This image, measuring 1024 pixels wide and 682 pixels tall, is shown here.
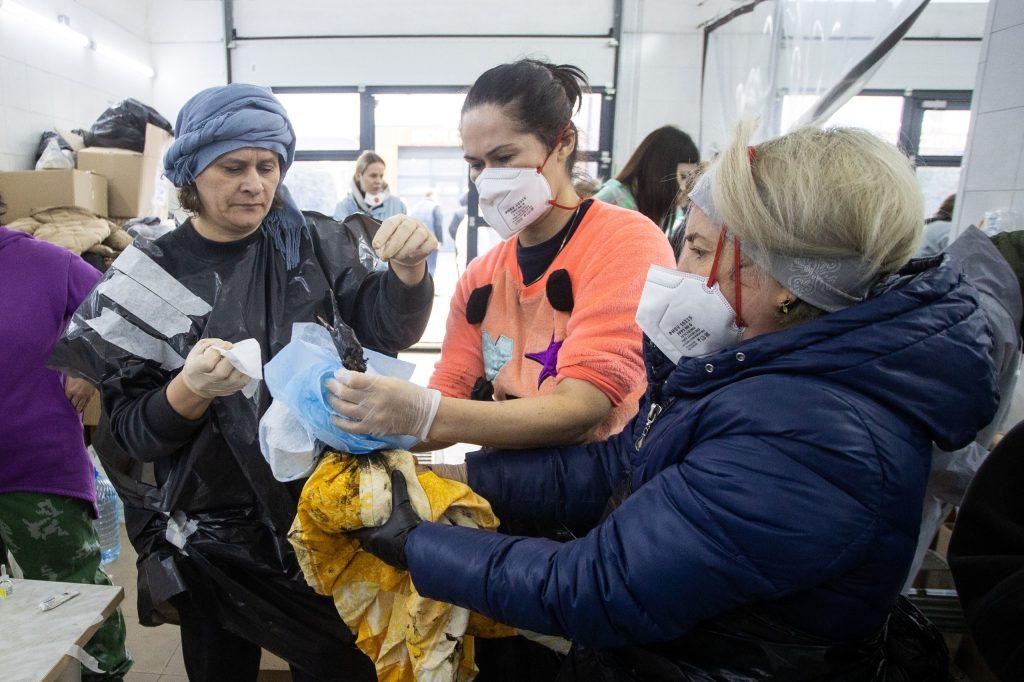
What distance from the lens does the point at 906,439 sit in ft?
2.14

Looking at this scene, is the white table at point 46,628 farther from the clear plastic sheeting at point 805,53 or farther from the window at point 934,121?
the window at point 934,121

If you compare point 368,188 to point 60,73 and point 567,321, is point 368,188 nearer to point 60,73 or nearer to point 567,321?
point 60,73

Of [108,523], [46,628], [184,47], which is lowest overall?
Answer: [108,523]

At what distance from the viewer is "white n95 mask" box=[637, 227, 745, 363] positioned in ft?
2.68

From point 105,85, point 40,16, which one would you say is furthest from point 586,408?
point 105,85

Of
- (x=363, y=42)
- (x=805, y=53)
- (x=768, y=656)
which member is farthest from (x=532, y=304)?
(x=363, y=42)

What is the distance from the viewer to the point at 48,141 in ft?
13.4

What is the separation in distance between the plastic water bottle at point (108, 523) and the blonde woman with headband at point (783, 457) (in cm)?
249

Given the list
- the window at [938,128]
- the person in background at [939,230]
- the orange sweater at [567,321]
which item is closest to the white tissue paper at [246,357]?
the orange sweater at [567,321]

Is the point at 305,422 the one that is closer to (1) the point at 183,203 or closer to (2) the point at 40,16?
(1) the point at 183,203

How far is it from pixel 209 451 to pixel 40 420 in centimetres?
72

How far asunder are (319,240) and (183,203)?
273mm

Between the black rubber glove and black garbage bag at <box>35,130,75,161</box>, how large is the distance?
15.0 ft

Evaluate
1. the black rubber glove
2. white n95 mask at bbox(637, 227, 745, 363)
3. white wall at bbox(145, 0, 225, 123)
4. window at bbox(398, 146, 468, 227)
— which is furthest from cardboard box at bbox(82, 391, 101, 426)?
window at bbox(398, 146, 468, 227)
